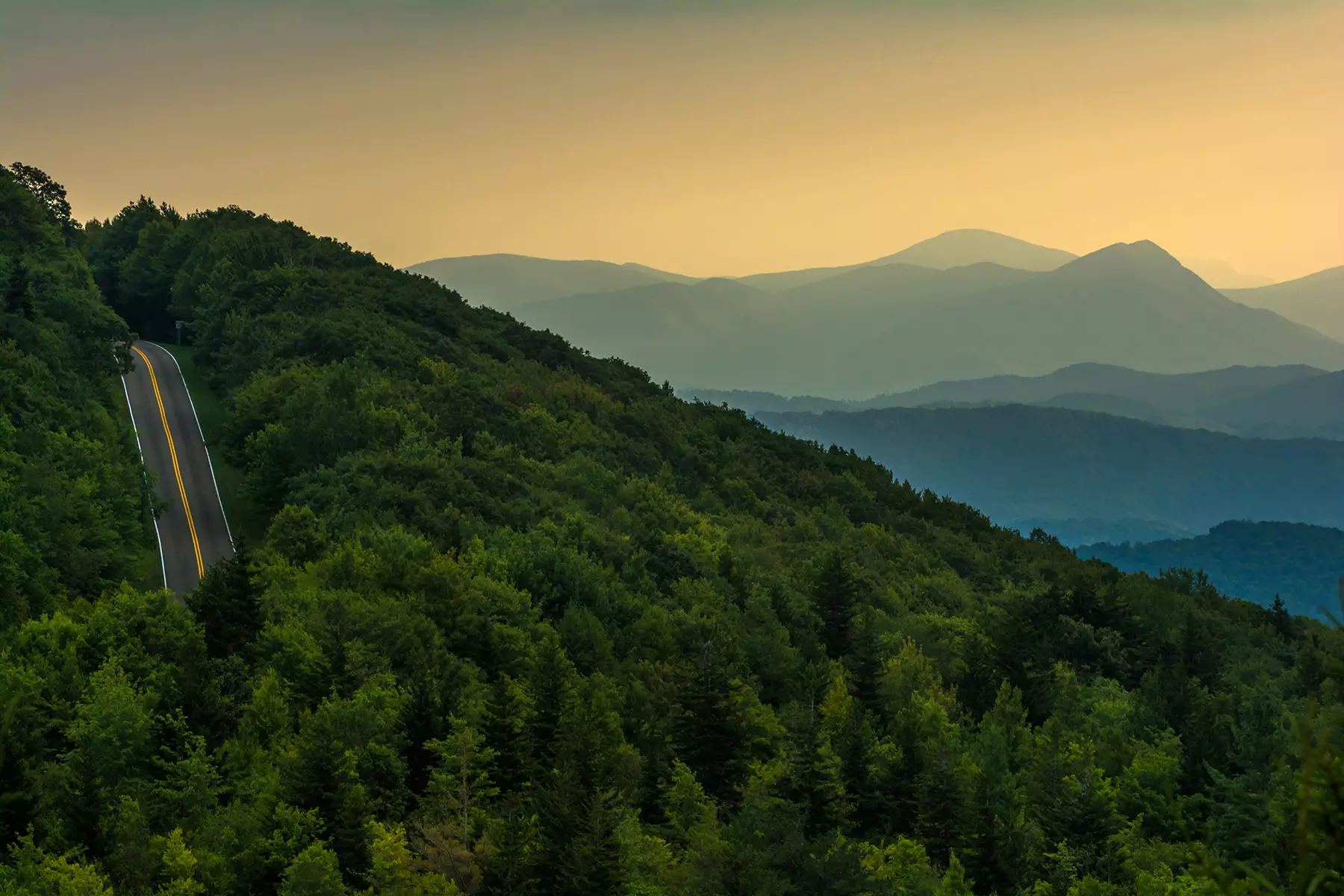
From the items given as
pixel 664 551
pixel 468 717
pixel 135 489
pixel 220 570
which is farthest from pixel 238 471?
pixel 468 717

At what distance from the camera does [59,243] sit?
94688mm

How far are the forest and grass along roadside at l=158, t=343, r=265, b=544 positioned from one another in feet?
4.91

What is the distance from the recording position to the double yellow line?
64.4 meters

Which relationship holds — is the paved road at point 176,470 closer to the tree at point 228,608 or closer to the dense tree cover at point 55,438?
the dense tree cover at point 55,438

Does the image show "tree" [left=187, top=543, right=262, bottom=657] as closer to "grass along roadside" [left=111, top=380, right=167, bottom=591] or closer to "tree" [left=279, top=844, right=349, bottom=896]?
"grass along roadside" [left=111, top=380, right=167, bottom=591]

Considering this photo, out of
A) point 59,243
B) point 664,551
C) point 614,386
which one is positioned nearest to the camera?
point 664,551

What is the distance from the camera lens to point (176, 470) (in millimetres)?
76125

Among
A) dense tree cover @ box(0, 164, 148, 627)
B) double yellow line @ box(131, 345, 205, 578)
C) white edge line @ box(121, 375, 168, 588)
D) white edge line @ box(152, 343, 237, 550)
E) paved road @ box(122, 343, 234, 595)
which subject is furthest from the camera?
white edge line @ box(152, 343, 237, 550)

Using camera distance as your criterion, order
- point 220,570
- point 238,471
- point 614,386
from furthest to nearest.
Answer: point 614,386
point 238,471
point 220,570

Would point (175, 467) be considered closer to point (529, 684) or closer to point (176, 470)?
point (176, 470)

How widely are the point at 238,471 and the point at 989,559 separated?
68827 mm

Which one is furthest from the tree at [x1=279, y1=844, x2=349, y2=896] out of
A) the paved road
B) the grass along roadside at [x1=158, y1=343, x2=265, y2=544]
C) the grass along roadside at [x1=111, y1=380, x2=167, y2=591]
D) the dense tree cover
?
the grass along roadside at [x1=111, y1=380, x2=167, y2=591]

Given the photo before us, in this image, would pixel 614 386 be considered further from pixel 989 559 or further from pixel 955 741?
pixel 955 741

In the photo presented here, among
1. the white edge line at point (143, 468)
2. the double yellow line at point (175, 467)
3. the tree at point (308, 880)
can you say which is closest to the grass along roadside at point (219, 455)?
the double yellow line at point (175, 467)
